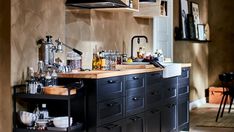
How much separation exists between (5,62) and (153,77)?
1.94 m

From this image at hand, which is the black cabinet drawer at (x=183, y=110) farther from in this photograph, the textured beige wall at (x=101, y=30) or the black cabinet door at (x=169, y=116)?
the textured beige wall at (x=101, y=30)

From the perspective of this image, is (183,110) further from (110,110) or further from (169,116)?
(110,110)

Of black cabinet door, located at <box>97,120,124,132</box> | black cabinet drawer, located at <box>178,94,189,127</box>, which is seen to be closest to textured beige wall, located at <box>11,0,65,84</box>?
black cabinet door, located at <box>97,120,124,132</box>

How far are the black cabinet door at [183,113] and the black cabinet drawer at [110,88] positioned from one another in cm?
177

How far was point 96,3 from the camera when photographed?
15.6 feet

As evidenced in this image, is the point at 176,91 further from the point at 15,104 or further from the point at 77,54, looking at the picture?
the point at 15,104

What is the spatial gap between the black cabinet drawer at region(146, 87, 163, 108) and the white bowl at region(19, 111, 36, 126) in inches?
A: 63.5

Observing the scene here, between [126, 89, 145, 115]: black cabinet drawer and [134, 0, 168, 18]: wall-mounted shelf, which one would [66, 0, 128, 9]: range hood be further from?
[134, 0, 168, 18]: wall-mounted shelf

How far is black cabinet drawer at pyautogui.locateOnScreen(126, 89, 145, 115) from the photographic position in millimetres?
4633

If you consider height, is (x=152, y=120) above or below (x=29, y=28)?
below

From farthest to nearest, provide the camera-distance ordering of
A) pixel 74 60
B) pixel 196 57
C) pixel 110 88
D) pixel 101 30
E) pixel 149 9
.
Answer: pixel 196 57
pixel 149 9
pixel 101 30
pixel 74 60
pixel 110 88

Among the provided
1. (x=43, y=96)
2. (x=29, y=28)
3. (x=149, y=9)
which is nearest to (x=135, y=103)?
(x=43, y=96)

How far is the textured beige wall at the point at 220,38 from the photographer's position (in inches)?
394

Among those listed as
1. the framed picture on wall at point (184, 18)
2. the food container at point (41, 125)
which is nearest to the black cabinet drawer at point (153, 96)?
the food container at point (41, 125)
